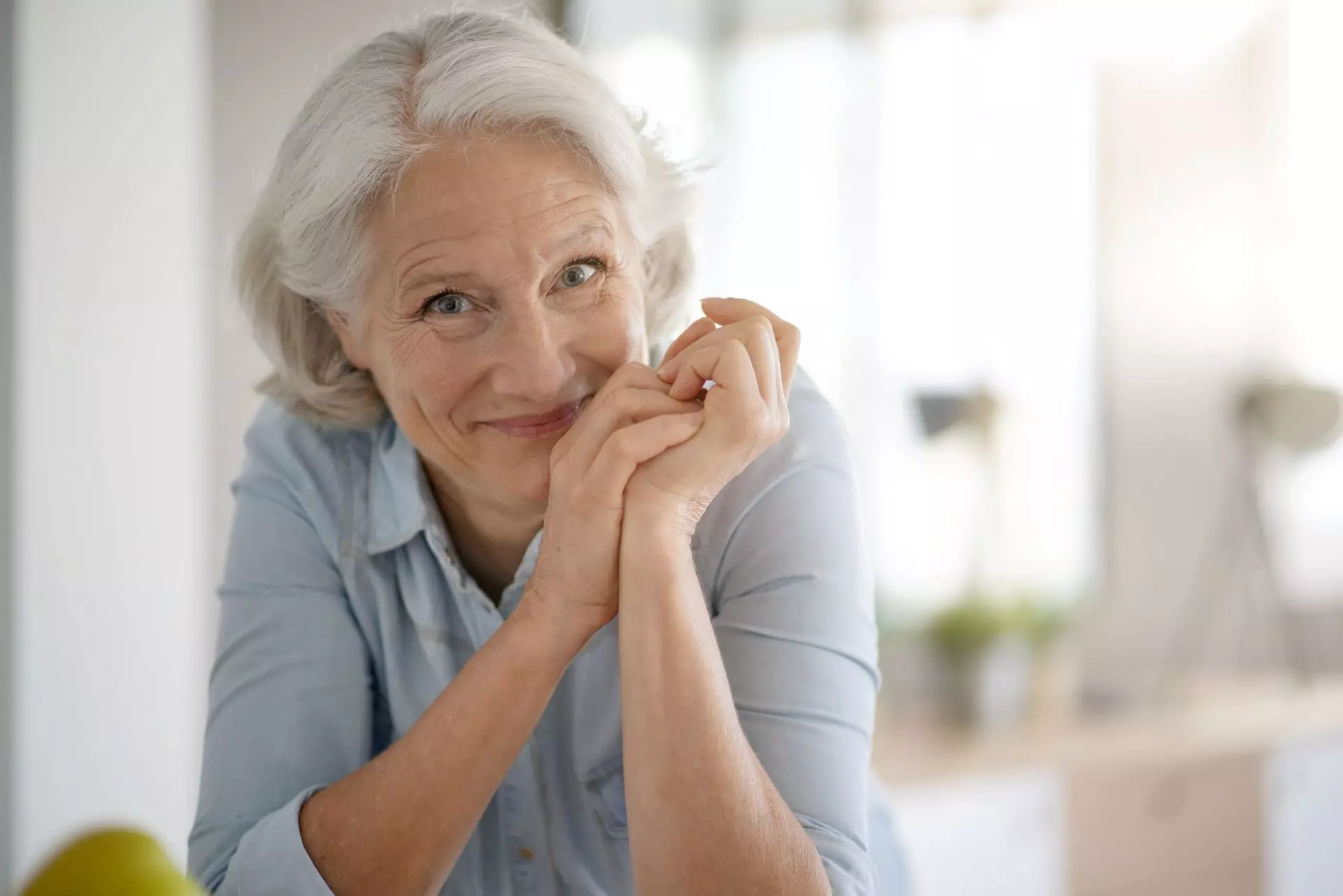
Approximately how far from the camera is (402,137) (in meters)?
0.98

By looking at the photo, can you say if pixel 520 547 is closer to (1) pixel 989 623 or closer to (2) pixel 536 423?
(2) pixel 536 423

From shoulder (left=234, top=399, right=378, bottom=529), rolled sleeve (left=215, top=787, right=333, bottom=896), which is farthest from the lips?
rolled sleeve (left=215, top=787, right=333, bottom=896)

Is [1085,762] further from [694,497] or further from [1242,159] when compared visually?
[694,497]

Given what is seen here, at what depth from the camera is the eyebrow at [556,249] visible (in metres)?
0.98

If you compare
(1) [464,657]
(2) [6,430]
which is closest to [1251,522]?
(1) [464,657]

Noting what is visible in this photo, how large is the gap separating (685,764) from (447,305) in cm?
A: 44

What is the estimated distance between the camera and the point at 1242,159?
349 centimetres

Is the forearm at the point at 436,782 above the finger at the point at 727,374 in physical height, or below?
below

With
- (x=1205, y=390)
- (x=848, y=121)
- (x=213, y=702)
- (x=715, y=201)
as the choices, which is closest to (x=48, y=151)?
(x=213, y=702)

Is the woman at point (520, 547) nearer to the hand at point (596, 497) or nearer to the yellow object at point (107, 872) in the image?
the hand at point (596, 497)

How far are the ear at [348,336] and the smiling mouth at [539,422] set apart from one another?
0.19 meters

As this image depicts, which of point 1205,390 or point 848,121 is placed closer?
point 848,121

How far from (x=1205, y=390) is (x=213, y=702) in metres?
3.19

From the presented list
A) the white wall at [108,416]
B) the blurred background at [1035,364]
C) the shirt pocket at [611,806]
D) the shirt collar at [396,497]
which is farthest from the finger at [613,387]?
the blurred background at [1035,364]
